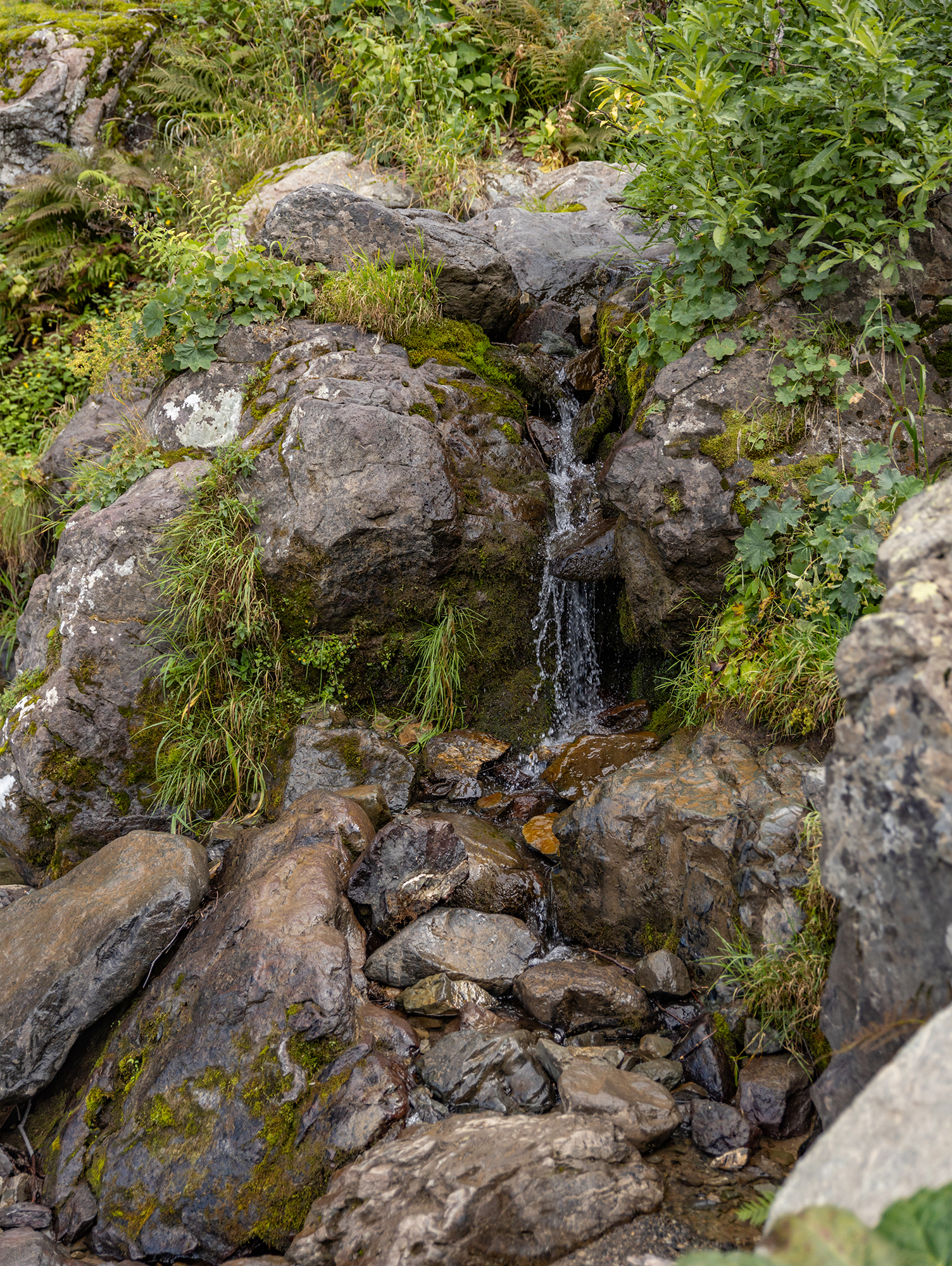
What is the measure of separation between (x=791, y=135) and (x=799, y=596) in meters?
2.38

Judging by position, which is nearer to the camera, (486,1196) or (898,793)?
(898,793)

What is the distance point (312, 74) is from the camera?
30.2ft

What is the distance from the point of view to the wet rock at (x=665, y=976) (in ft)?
11.7

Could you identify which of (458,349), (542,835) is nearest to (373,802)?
(542,835)

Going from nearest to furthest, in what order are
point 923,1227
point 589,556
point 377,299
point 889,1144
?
point 923,1227
point 889,1144
point 589,556
point 377,299

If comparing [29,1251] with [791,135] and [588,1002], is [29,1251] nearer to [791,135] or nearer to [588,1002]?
[588,1002]

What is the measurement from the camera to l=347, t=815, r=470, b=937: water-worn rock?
409cm

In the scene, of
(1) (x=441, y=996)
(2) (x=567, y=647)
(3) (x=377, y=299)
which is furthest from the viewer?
(3) (x=377, y=299)

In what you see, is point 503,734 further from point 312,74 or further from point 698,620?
point 312,74

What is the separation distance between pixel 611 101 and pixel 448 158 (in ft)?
8.19

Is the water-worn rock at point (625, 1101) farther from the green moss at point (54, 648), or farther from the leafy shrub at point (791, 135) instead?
the green moss at point (54, 648)

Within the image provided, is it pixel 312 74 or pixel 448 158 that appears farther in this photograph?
pixel 312 74

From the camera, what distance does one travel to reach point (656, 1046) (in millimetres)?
3371

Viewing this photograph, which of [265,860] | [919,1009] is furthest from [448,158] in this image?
[919,1009]
